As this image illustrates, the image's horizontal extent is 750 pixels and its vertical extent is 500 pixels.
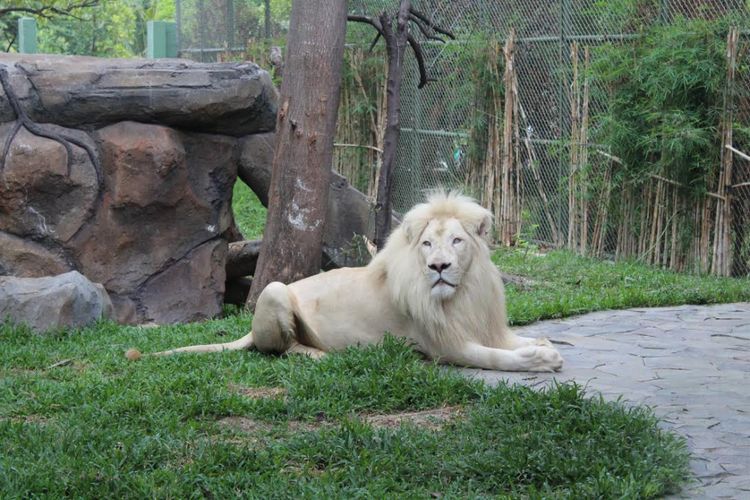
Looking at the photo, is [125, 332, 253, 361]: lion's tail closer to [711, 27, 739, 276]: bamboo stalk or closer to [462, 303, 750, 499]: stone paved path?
[462, 303, 750, 499]: stone paved path

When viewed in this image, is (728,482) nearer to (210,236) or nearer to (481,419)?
(481,419)

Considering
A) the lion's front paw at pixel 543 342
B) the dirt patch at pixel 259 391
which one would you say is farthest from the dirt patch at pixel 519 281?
the dirt patch at pixel 259 391

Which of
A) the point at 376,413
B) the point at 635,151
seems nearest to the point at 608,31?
the point at 635,151

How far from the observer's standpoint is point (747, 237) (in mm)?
10305

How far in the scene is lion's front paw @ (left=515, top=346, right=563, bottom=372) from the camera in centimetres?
609

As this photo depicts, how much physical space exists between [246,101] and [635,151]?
13.7 ft

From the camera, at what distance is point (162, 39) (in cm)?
2345

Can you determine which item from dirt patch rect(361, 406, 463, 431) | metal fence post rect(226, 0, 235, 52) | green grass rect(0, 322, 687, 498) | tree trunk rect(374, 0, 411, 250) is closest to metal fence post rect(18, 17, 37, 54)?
metal fence post rect(226, 0, 235, 52)

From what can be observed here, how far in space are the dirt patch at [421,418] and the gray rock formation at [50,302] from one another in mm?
3254

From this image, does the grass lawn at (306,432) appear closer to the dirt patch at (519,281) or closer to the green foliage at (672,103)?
the dirt patch at (519,281)

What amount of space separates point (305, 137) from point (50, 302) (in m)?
2.34

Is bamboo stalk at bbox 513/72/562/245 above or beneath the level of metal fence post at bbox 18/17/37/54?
beneath

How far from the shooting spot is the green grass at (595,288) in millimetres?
8289

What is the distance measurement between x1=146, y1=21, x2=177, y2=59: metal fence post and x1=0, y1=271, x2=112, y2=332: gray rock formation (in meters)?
16.1
